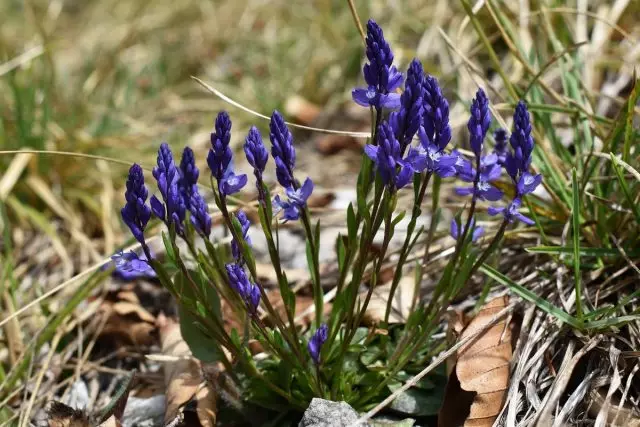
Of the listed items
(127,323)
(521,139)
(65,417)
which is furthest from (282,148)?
(127,323)

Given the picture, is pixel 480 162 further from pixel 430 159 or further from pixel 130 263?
pixel 130 263

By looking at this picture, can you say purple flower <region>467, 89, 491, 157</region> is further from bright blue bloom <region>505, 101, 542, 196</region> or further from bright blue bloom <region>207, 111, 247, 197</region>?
bright blue bloom <region>207, 111, 247, 197</region>

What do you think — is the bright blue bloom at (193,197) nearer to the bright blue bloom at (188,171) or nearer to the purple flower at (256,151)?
the bright blue bloom at (188,171)

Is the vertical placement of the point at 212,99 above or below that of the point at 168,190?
above

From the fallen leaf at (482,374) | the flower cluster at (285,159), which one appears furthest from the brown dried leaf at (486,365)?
the flower cluster at (285,159)

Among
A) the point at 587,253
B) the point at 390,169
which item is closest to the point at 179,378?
the point at 390,169
